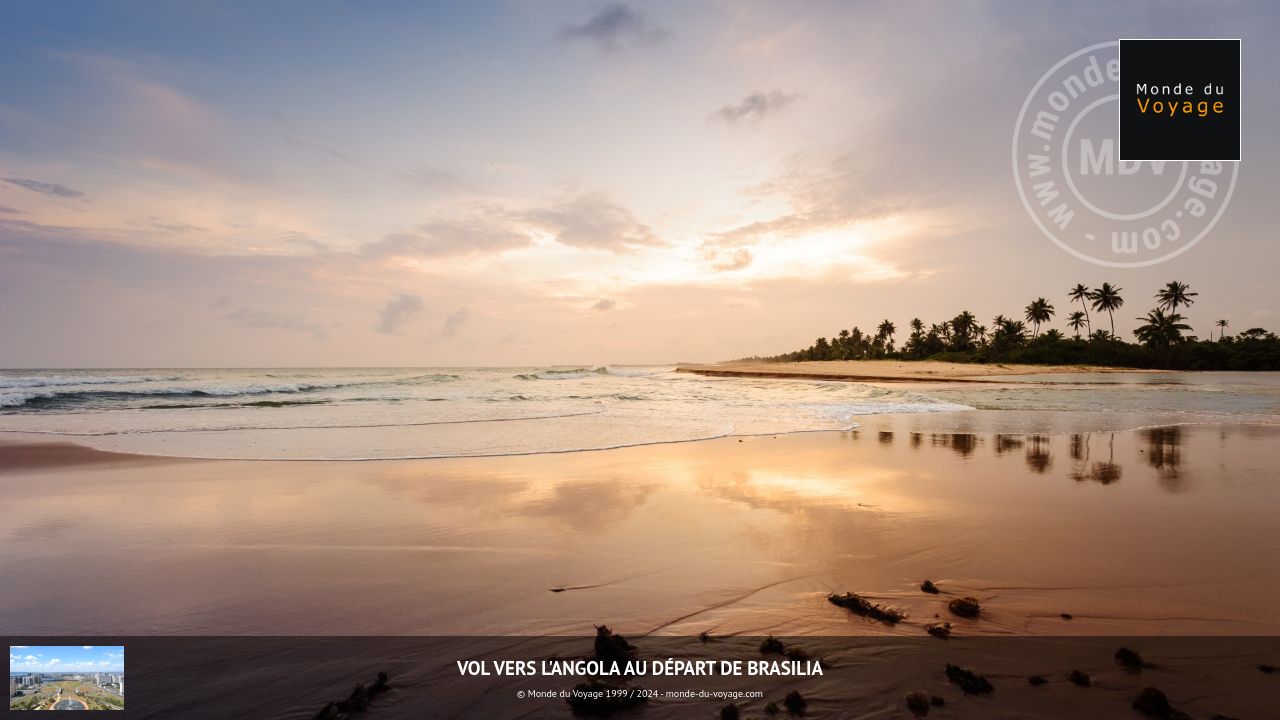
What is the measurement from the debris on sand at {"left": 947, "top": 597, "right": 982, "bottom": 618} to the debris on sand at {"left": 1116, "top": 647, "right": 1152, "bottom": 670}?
703 mm

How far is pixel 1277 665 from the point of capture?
2869 millimetres

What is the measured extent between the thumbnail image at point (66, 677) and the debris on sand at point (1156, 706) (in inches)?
198

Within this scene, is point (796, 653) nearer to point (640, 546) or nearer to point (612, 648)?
point (612, 648)

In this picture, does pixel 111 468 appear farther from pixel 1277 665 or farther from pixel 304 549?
pixel 1277 665

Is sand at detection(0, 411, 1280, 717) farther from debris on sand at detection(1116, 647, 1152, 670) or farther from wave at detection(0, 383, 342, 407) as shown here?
wave at detection(0, 383, 342, 407)

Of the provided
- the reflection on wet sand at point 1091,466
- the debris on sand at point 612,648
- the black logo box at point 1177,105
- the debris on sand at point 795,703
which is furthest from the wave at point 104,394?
the black logo box at point 1177,105

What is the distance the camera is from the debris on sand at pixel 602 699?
264 cm

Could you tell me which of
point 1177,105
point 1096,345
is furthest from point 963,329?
point 1177,105

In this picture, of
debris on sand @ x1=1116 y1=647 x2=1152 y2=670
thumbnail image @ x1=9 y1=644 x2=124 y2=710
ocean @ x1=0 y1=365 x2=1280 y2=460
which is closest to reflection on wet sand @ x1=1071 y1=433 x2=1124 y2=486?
ocean @ x1=0 y1=365 x2=1280 y2=460

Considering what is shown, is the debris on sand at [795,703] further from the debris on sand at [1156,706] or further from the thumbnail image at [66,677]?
the thumbnail image at [66,677]

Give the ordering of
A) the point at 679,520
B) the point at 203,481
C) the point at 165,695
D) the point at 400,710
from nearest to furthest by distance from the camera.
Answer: the point at 400,710 < the point at 165,695 < the point at 679,520 < the point at 203,481

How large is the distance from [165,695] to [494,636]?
5.51 feet

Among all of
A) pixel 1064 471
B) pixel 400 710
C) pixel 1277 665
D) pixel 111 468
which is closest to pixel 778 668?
pixel 400 710

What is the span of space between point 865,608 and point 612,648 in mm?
1699
